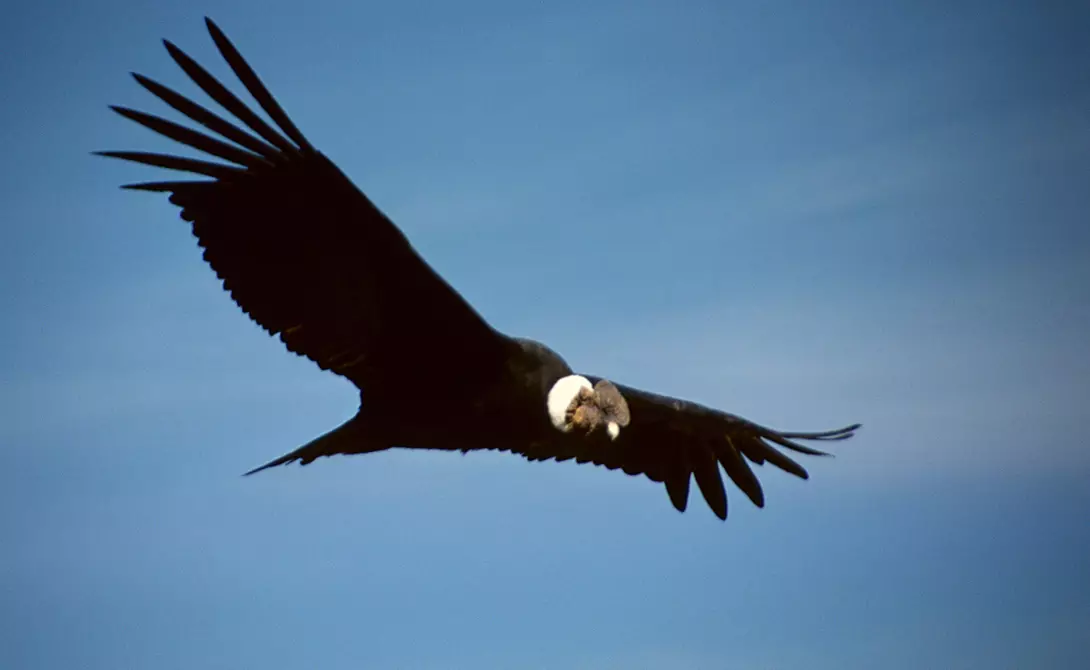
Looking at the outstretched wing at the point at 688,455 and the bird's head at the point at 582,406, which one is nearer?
the bird's head at the point at 582,406

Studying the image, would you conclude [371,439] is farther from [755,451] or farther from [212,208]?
[755,451]

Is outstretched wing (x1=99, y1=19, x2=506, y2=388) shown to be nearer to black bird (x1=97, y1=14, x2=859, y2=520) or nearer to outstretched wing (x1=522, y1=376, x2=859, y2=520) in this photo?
black bird (x1=97, y1=14, x2=859, y2=520)

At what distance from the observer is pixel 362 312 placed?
7395mm

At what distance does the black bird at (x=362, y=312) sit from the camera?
657cm

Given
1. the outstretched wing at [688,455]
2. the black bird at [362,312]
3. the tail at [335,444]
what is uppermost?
the outstretched wing at [688,455]

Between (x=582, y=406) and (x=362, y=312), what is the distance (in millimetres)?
1568

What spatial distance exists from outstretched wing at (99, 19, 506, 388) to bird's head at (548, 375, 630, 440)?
1.78ft

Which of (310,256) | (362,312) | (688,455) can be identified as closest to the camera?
(310,256)

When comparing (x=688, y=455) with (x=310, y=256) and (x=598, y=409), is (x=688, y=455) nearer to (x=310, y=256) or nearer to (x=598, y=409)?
(x=598, y=409)

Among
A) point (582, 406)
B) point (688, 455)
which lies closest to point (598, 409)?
point (582, 406)

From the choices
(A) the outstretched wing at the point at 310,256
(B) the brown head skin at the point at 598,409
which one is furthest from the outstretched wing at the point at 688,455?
(A) the outstretched wing at the point at 310,256

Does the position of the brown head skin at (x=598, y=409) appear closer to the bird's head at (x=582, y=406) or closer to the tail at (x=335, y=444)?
the bird's head at (x=582, y=406)

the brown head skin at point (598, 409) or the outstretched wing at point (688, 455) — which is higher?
the outstretched wing at point (688, 455)

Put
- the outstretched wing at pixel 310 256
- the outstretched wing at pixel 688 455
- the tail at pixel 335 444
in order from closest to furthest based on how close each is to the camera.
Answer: the outstretched wing at pixel 310 256, the tail at pixel 335 444, the outstretched wing at pixel 688 455
